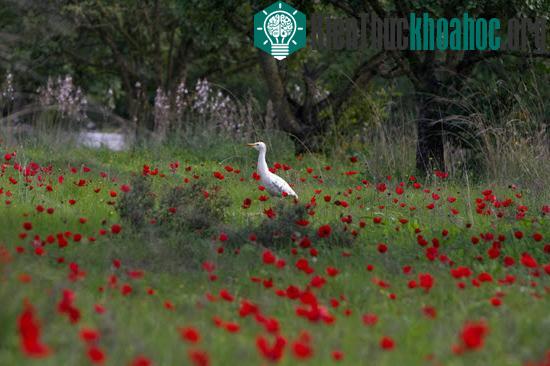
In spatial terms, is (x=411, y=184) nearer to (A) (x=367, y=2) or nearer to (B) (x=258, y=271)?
(A) (x=367, y=2)

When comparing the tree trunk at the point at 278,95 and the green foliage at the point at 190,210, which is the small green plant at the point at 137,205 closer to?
the green foliage at the point at 190,210

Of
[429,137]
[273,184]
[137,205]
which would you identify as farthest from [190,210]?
[429,137]

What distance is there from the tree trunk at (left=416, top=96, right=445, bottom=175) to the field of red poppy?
213 cm

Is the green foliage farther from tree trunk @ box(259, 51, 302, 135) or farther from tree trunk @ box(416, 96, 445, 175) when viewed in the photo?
tree trunk @ box(259, 51, 302, 135)

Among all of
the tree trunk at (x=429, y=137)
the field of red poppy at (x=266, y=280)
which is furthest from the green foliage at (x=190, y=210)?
the tree trunk at (x=429, y=137)

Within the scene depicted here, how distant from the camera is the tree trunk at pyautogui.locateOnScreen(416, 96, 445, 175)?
1059 centimetres

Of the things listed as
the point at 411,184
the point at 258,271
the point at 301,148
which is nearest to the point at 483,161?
the point at 411,184

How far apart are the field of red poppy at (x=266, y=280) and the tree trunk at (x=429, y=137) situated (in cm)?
213

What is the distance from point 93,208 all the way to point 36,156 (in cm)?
410

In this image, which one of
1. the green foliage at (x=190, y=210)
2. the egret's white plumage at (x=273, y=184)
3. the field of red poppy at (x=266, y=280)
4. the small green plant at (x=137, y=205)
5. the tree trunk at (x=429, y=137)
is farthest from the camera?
the tree trunk at (x=429, y=137)

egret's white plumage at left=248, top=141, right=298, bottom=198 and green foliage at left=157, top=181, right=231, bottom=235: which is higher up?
green foliage at left=157, top=181, right=231, bottom=235

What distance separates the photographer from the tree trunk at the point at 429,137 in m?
10.6

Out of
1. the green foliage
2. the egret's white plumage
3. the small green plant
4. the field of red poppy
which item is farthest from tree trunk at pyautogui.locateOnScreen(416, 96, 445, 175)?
the small green plant

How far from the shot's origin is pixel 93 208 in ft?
22.9
